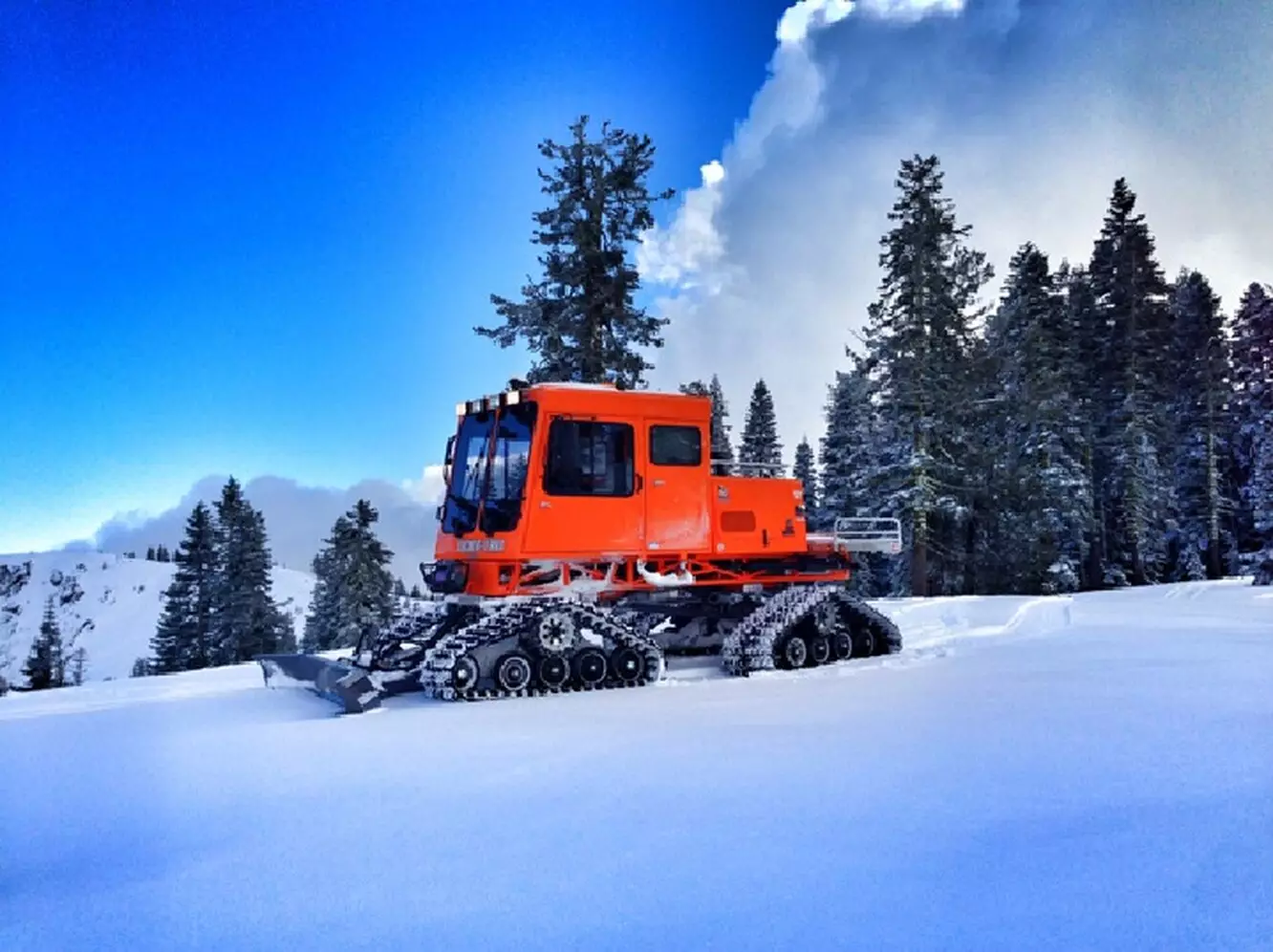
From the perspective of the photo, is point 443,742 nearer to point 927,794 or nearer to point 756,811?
point 756,811

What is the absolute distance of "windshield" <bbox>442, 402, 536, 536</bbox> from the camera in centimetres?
998

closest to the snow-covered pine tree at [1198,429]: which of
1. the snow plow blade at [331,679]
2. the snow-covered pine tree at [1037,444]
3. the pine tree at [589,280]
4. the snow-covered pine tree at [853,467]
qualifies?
the snow-covered pine tree at [1037,444]

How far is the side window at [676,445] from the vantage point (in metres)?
10.7

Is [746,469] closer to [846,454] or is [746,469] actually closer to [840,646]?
[840,646]

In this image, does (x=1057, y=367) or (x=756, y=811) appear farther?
(x=1057, y=367)

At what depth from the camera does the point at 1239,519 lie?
147 ft

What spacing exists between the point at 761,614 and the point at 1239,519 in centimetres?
4560

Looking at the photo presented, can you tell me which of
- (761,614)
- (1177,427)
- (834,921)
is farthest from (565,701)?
(1177,427)

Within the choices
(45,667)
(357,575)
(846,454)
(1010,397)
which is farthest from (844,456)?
(45,667)

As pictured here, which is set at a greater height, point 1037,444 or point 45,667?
point 1037,444

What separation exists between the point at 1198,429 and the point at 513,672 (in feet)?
151

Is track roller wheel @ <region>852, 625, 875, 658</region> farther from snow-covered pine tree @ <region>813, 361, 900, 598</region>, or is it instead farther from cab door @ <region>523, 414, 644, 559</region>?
snow-covered pine tree @ <region>813, 361, 900, 598</region>

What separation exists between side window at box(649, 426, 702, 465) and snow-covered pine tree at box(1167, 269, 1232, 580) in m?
39.6

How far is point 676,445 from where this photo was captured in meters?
10.8
